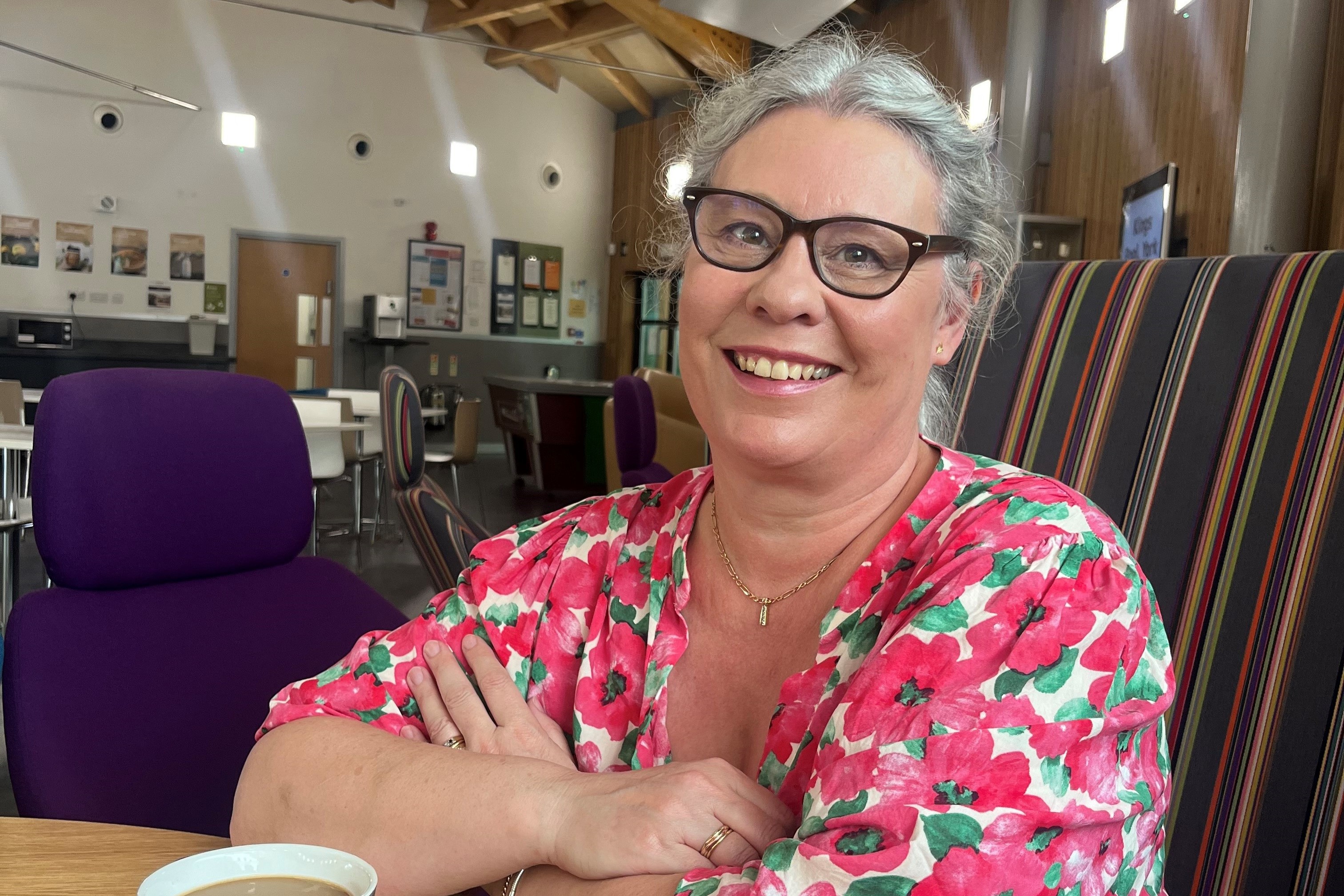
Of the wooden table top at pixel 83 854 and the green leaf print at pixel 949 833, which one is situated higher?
the green leaf print at pixel 949 833

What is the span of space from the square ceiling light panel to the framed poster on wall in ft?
18.3

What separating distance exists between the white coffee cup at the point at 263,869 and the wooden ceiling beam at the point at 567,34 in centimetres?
1011

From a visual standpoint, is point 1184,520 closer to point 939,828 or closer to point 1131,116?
point 939,828

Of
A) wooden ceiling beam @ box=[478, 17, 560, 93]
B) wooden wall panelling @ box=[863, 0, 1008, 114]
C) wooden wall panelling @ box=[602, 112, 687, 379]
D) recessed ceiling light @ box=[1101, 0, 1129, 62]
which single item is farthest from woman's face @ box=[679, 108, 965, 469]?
wooden ceiling beam @ box=[478, 17, 560, 93]

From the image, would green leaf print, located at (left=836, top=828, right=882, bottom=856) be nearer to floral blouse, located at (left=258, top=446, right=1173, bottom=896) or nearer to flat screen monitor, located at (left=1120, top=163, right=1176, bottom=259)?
floral blouse, located at (left=258, top=446, right=1173, bottom=896)

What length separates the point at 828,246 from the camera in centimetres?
94

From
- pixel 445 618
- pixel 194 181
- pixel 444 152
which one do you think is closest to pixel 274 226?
pixel 194 181

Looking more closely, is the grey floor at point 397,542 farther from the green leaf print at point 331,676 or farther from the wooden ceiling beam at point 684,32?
the wooden ceiling beam at point 684,32

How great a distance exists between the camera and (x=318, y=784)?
0.98 metres

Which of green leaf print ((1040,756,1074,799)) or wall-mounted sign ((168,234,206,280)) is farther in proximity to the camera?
wall-mounted sign ((168,234,206,280))

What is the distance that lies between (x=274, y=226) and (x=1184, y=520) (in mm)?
10799

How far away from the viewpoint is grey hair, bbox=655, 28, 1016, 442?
980mm

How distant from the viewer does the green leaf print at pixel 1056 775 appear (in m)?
0.72

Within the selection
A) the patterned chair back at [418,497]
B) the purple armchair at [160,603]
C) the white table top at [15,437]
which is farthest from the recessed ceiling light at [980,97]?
the purple armchair at [160,603]
